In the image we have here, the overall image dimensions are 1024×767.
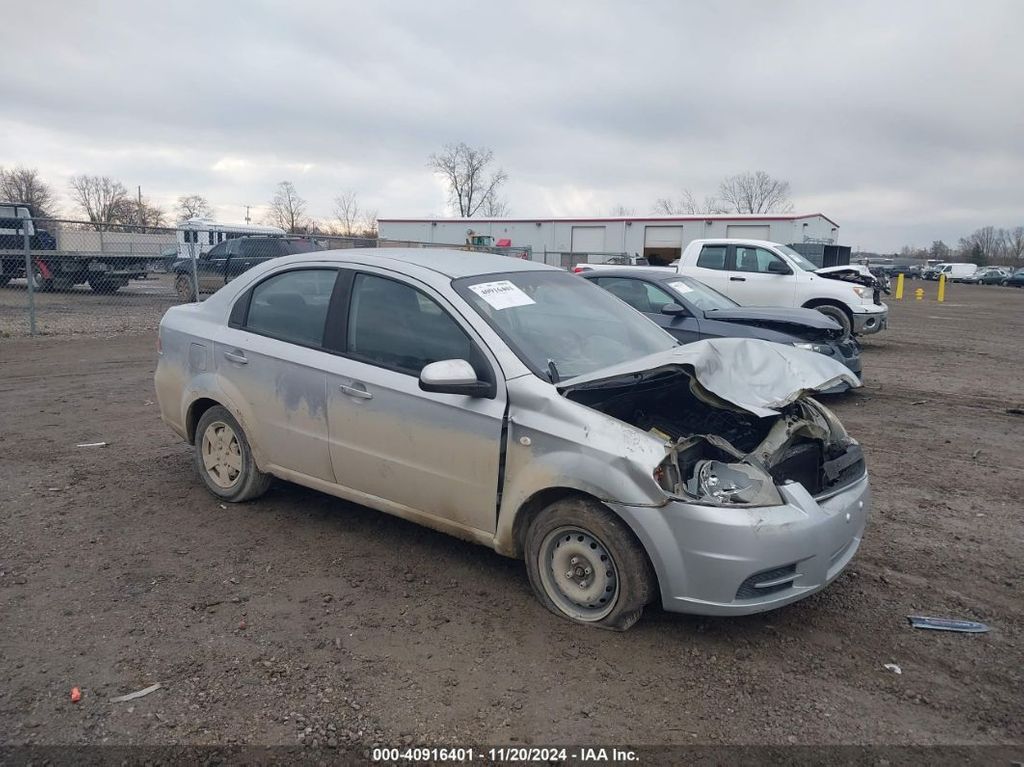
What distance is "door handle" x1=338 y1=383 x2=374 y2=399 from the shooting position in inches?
158

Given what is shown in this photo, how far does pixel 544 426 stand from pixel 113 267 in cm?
1852

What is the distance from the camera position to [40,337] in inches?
494

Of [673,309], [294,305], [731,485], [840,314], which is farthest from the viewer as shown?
[840,314]

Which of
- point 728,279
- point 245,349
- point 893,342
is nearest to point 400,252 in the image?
point 245,349

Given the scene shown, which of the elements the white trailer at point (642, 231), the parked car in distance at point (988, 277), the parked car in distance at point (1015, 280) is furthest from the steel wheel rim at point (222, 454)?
the parked car in distance at point (988, 277)

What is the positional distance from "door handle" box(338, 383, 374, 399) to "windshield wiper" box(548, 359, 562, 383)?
0.98m

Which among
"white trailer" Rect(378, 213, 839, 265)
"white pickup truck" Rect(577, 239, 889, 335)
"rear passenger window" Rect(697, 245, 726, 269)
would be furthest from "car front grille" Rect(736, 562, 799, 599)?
"white trailer" Rect(378, 213, 839, 265)

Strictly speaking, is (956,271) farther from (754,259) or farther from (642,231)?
(754,259)

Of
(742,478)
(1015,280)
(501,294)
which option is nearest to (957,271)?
(1015,280)

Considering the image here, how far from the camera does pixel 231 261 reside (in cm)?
1689

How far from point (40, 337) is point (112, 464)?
8.41 metres

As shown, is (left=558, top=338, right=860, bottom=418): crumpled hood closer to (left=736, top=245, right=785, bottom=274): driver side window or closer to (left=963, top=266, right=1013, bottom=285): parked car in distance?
(left=736, top=245, right=785, bottom=274): driver side window

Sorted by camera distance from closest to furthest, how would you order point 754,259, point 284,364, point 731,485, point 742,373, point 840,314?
1. point 731,485
2. point 742,373
3. point 284,364
4. point 840,314
5. point 754,259

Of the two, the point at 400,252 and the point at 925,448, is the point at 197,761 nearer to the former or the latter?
the point at 400,252
